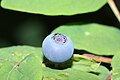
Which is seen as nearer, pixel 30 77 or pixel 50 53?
pixel 30 77

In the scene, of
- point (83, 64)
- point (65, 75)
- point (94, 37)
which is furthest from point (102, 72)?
point (94, 37)

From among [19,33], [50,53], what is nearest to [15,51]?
[50,53]

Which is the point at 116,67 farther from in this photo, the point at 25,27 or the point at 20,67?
the point at 25,27

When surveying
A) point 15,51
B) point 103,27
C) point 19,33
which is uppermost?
point 103,27

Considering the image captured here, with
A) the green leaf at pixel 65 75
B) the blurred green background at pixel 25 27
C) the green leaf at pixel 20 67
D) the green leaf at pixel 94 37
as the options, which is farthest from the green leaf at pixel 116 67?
the blurred green background at pixel 25 27

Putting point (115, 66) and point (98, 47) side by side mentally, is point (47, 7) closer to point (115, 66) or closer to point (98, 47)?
point (98, 47)

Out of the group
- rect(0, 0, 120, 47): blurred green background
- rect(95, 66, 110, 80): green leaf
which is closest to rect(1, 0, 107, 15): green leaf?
rect(95, 66, 110, 80): green leaf

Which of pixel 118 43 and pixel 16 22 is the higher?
pixel 118 43

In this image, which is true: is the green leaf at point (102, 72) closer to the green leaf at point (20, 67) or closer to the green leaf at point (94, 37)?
the green leaf at point (94, 37)

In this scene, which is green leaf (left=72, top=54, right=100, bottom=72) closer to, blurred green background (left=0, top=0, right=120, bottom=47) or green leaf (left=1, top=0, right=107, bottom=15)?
green leaf (left=1, top=0, right=107, bottom=15)
